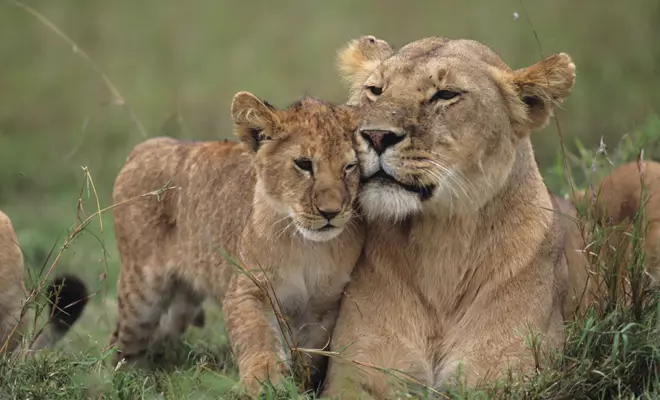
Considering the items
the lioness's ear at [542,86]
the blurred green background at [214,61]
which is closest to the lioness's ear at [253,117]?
the lioness's ear at [542,86]

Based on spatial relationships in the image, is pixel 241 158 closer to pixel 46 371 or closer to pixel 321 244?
pixel 321 244

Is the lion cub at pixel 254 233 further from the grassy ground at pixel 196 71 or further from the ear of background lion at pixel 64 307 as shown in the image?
the grassy ground at pixel 196 71

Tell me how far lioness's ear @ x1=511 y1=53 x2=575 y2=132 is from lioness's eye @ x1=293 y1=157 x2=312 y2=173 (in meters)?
0.59

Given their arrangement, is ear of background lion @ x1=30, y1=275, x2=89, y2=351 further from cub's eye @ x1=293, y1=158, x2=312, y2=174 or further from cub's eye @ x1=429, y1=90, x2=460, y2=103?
cub's eye @ x1=429, y1=90, x2=460, y2=103

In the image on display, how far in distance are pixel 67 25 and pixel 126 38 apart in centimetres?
51

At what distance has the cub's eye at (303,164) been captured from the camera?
346 centimetres

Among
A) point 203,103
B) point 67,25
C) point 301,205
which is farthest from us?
point 67,25

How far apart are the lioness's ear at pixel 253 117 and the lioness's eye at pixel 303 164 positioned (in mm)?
149

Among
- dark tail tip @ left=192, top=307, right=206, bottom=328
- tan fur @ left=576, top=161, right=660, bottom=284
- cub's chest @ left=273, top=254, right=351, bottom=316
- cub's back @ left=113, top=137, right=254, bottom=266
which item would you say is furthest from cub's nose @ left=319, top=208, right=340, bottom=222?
dark tail tip @ left=192, top=307, right=206, bottom=328

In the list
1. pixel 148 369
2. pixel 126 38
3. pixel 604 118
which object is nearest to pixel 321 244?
pixel 148 369

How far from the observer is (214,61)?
10.4 meters

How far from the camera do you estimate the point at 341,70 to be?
4.01 metres

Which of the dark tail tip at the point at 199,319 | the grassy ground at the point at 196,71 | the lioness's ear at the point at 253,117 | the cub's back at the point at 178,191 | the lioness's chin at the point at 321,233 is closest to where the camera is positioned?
the lioness's chin at the point at 321,233

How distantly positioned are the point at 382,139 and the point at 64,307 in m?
1.28
